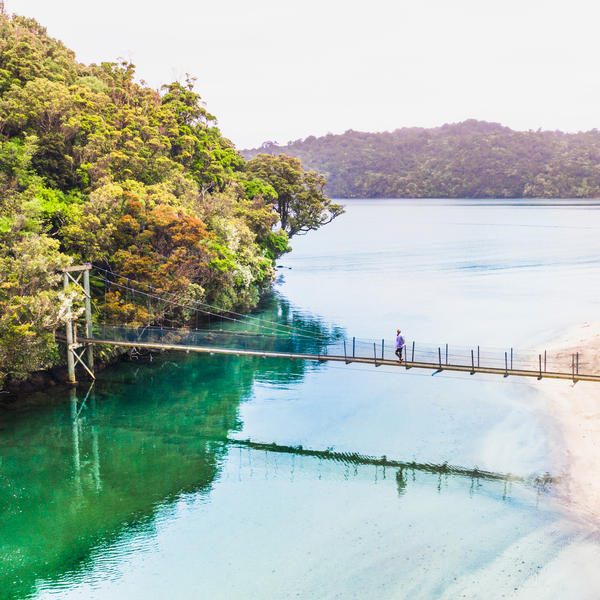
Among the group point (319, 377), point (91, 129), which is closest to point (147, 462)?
point (319, 377)

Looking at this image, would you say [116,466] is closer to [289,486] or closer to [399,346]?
[289,486]

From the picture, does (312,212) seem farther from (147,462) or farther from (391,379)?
(147,462)

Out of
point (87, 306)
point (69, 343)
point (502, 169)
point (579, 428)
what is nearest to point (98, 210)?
point (87, 306)

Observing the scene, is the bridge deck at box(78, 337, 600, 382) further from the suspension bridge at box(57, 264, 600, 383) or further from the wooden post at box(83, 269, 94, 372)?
the wooden post at box(83, 269, 94, 372)

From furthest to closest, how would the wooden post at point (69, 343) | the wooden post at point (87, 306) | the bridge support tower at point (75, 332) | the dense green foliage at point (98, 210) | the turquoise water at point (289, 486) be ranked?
1. the wooden post at point (87, 306)
2. the bridge support tower at point (75, 332)
3. the wooden post at point (69, 343)
4. the dense green foliage at point (98, 210)
5. the turquoise water at point (289, 486)

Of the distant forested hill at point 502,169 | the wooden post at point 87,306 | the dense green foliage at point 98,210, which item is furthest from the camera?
the distant forested hill at point 502,169

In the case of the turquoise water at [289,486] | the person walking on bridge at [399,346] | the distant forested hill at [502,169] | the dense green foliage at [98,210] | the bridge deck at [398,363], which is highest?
the distant forested hill at [502,169]

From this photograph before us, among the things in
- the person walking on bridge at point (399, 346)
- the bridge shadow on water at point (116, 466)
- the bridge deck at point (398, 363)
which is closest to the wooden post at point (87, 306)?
the bridge deck at point (398, 363)

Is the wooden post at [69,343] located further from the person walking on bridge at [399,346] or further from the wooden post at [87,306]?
the person walking on bridge at [399,346]
